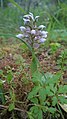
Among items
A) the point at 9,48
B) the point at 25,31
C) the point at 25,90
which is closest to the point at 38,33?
the point at 25,31

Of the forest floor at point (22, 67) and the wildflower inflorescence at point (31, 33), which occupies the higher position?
the wildflower inflorescence at point (31, 33)

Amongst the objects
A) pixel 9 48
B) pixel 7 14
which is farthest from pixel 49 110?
pixel 7 14

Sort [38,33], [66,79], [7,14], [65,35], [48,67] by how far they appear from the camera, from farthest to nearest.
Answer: [7,14] < [65,35] < [48,67] < [66,79] < [38,33]

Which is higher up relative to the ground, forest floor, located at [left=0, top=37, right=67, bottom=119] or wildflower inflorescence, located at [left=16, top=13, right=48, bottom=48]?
wildflower inflorescence, located at [left=16, top=13, right=48, bottom=48]

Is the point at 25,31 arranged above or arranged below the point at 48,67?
above

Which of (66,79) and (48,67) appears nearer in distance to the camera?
(66,79)

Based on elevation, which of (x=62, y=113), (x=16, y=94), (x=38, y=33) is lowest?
(x=62, y=113)

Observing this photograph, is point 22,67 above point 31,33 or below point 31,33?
below

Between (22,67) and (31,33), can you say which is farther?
(22,67)

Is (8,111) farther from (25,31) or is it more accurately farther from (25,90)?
(25,31)

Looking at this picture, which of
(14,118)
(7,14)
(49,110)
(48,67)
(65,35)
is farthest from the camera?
(7,14)
